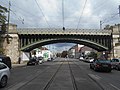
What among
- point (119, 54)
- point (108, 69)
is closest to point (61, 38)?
point (119, 54)

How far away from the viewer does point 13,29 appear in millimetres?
54656

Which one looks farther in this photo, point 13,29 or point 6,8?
point 13,29

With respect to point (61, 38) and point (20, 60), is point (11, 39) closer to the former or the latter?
point (20, 60)

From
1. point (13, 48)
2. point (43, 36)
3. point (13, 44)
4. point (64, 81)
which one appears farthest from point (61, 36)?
point (64, 81)

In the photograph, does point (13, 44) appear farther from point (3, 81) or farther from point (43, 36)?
point (3, 81)

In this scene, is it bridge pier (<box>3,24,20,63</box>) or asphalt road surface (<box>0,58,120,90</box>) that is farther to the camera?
bridge pier (<box>3,24,20,63</box>)

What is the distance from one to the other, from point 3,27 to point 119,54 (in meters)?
29.1

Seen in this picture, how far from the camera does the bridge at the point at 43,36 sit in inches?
2128

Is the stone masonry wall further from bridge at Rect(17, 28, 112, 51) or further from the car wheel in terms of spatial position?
the car wheel

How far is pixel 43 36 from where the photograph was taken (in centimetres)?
5534

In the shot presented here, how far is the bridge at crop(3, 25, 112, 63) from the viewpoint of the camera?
177 ft

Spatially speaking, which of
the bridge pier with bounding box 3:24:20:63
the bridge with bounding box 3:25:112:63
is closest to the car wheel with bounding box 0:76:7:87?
the bridge with bounding box 3:25:112:63

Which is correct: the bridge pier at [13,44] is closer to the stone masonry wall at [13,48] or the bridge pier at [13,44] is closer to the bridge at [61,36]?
the stone masonry wall at [13,48]

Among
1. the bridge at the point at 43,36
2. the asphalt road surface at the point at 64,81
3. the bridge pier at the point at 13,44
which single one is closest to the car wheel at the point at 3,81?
the asphalt road surface at the point at 64,81
